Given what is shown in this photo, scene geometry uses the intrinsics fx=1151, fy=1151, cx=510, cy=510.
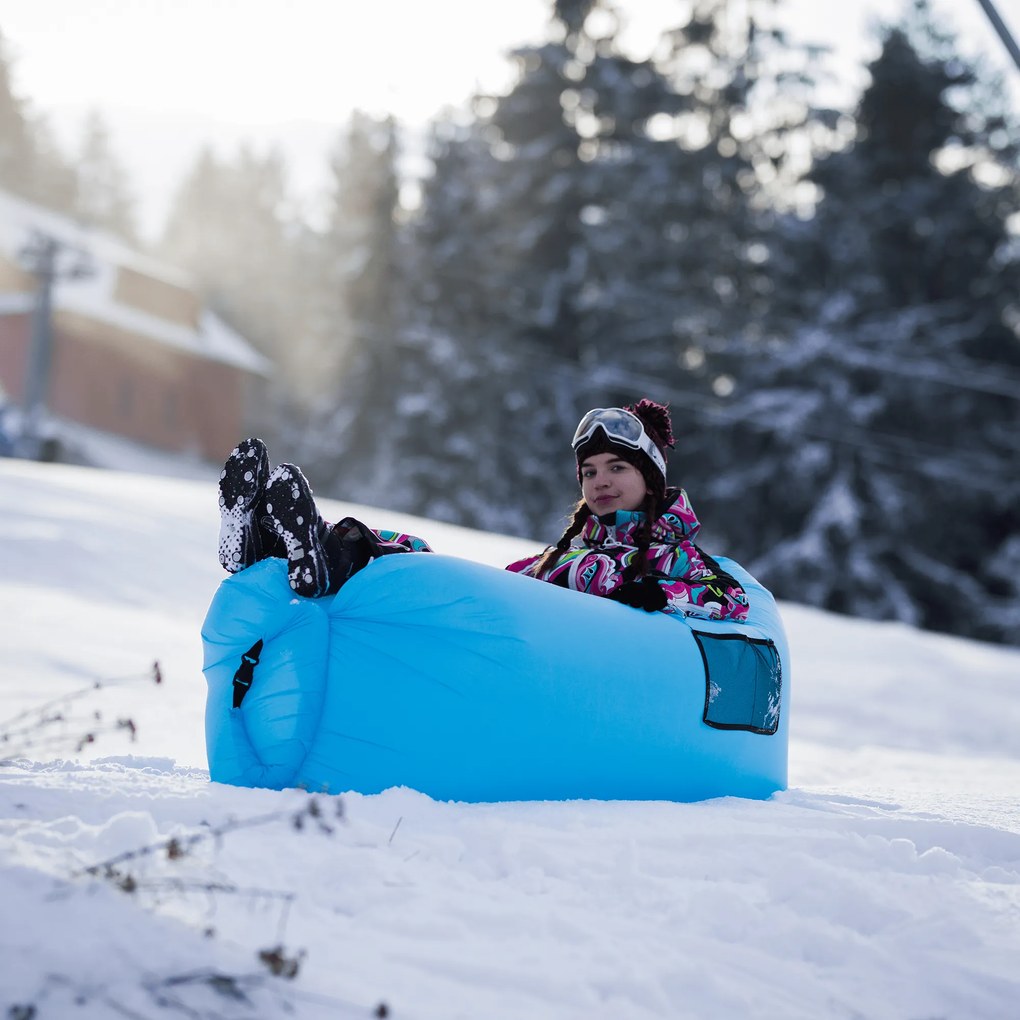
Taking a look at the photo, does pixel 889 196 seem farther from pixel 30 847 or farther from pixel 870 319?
pixel 30 847

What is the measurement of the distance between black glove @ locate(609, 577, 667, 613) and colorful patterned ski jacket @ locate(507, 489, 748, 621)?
6 centimetres

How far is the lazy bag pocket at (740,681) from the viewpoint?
133 inches

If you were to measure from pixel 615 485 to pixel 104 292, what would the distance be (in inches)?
1018

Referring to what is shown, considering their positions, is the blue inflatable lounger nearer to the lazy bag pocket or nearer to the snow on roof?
the lazy bag pocket

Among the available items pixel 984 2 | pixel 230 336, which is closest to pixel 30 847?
pixel 984 2

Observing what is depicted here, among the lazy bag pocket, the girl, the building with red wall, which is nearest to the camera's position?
the girl

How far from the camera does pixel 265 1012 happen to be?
1.69 meters

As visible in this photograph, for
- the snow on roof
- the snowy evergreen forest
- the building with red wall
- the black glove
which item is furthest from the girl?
the snow on roof

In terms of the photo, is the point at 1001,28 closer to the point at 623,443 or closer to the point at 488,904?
the point at 623,443

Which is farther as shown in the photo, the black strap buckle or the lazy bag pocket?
the lazy bag pocket

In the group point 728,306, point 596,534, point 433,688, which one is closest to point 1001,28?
point 596,534

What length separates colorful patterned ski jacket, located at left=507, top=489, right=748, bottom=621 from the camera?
355 cm

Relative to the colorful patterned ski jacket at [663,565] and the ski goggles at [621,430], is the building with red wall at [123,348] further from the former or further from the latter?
the colorful patterned ski jacket at [663,565]

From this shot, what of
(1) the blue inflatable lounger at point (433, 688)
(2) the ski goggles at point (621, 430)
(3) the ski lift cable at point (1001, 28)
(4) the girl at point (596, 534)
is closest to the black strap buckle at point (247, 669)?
(1) the blue inflatable lounger at point (433, 688)
